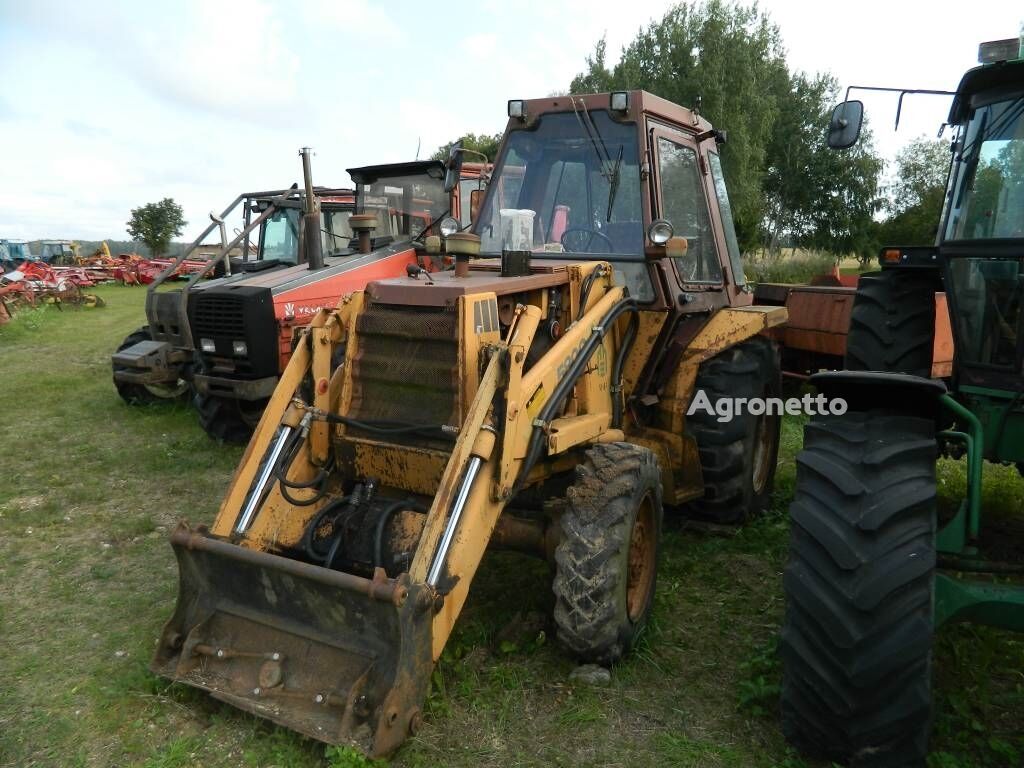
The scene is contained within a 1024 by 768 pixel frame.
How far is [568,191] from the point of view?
4.68m

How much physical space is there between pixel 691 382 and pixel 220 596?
286 cm

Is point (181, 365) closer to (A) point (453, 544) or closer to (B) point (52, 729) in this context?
(B) point (52, 729)

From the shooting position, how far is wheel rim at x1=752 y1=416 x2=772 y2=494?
5.33m

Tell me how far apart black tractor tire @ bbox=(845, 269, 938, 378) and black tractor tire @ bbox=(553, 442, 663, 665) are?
69.6 inches

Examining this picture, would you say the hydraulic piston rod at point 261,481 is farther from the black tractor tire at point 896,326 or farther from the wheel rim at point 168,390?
the wheel rim at point 168,390

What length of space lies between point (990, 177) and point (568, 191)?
2185 mm

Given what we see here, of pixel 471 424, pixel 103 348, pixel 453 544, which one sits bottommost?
pixel 103 348

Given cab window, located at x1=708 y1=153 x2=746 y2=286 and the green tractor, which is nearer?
the green tractor

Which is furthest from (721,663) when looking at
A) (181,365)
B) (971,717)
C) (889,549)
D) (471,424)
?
(181,365)

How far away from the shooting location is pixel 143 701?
10.4 ft

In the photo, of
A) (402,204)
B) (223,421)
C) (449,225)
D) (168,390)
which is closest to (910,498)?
(449,225)

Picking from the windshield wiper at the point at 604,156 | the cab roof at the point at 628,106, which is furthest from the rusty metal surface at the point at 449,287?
the cab roof at the point at 628,106

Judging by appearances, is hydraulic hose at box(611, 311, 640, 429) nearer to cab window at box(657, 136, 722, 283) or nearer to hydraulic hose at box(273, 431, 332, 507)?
cab window at box(657, 136, 722, 283)

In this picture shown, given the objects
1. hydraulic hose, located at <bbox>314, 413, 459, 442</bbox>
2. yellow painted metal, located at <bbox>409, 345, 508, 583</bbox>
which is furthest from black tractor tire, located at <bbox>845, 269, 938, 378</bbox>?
hydraulic hose, located at <bbox>314, 413, 459, 442</bbox>
